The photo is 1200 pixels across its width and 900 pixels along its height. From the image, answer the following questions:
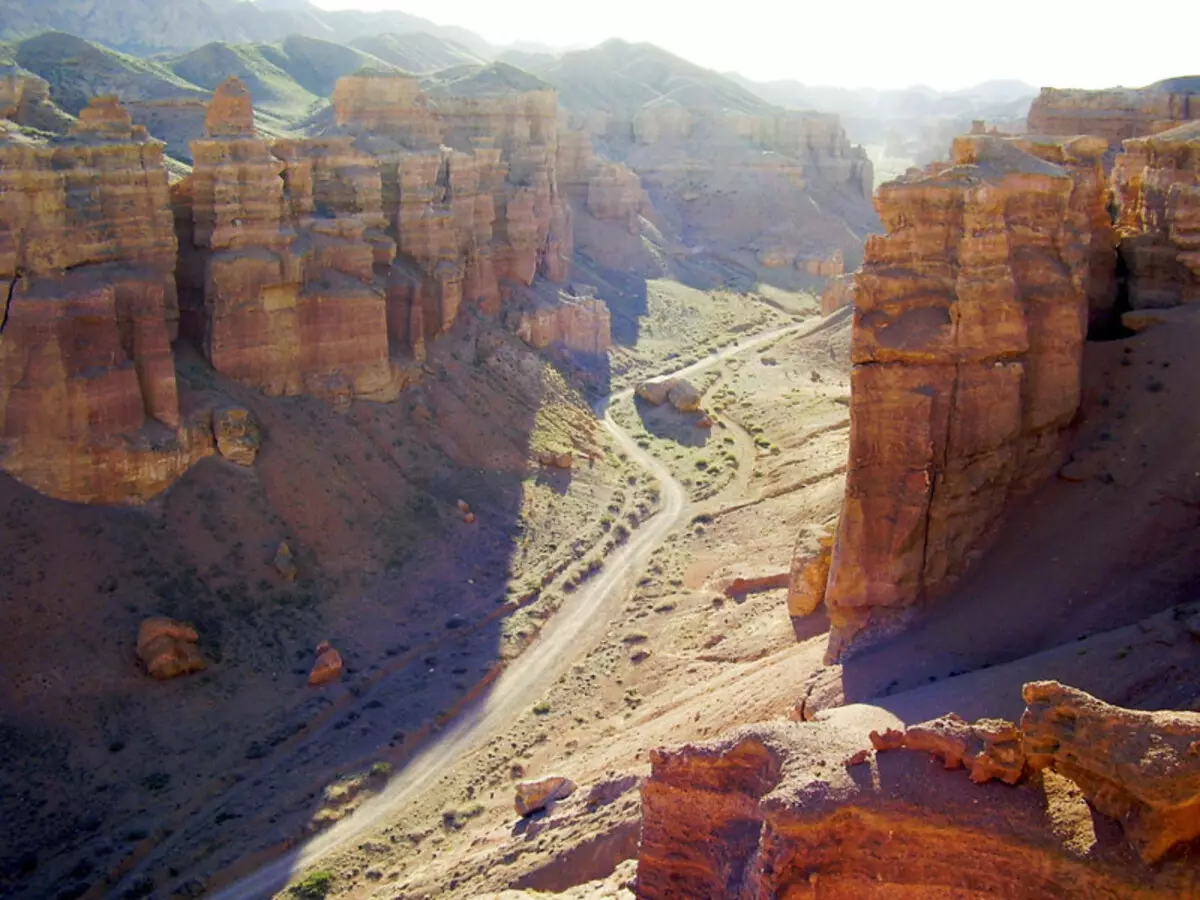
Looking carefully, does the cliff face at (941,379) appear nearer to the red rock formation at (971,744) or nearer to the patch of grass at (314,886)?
the red rock formation at (971,744)

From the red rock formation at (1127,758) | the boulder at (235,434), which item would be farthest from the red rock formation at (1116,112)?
the red rock formation at (1127,758)

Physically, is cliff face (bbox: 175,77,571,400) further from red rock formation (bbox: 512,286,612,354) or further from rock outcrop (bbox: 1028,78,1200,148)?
rock outcrop (bbox: 1028,78,1200,148)

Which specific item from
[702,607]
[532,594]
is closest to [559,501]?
[532,594]

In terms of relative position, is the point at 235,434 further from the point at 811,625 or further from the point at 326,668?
the point at 811,625

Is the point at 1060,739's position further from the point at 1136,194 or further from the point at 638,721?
the point at 1136,194

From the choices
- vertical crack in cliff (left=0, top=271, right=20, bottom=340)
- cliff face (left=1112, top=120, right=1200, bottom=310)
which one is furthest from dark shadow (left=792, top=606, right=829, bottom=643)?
vertical crack in cliff (left=0, top=271, right=20, bottom=340)

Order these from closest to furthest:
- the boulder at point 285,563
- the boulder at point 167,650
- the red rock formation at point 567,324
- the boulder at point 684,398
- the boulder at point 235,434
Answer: the boulder at point 167,650, the boulder at point 285,563, the boulder at point 235,434, the boulder at point 684,398, the red rock formation at point 567,324
